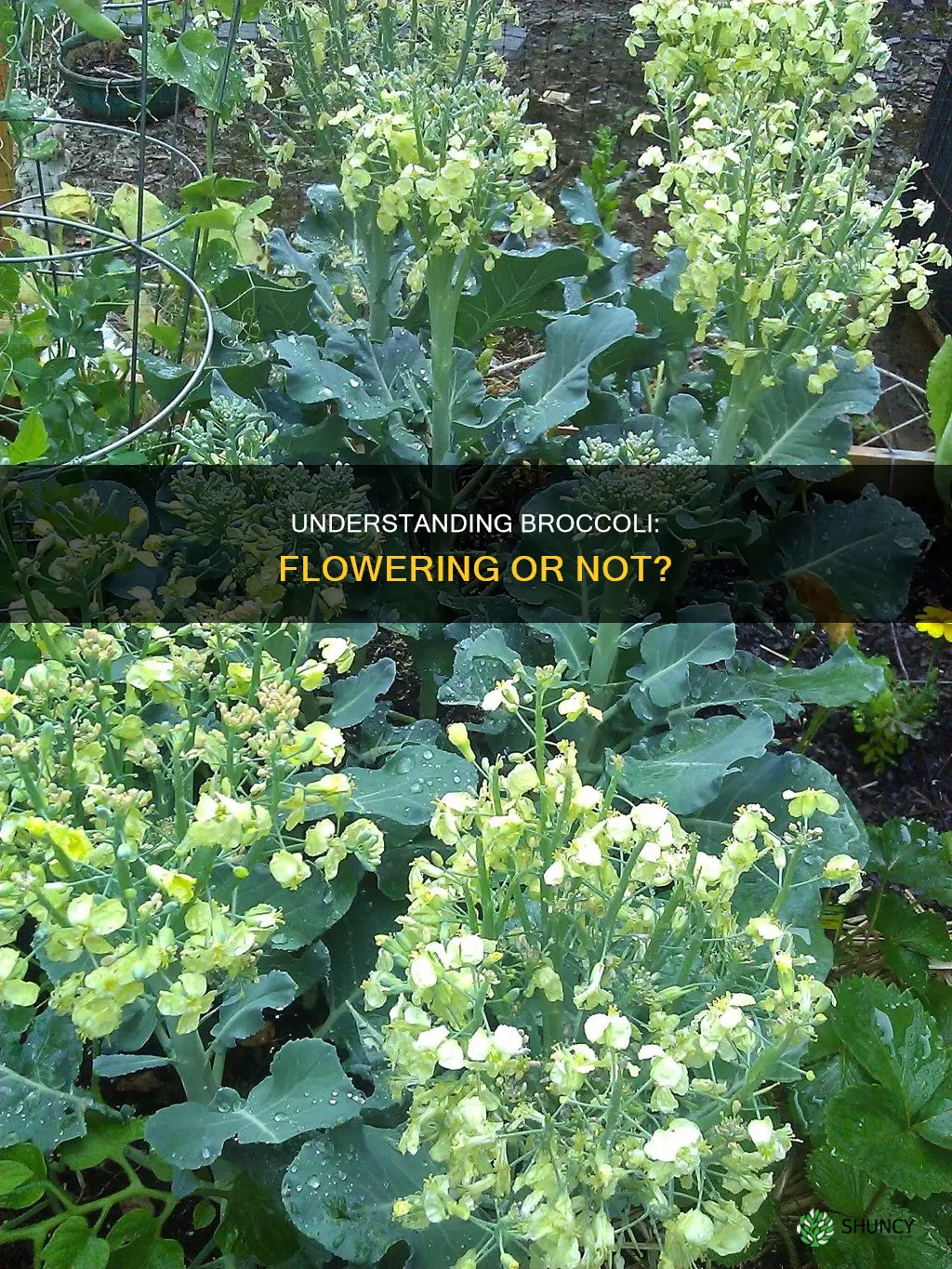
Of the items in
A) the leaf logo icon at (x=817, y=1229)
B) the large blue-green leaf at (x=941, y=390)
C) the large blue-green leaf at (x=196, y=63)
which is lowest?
the leaf logo icon at (x=817, y=1229)

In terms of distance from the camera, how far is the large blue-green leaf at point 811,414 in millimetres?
1888

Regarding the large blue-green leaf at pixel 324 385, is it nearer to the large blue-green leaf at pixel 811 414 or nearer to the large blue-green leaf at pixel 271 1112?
the large blue-green leaf at pixel 811 414

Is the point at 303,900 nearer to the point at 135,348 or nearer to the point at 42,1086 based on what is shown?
the point at 42,1086

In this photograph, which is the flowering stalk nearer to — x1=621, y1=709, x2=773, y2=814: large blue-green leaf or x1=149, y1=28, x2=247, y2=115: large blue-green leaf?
x1=621, y1=709, x2=773, y2=814: large blue-green leaf

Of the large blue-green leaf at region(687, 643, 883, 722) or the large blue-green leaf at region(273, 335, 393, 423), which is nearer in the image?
the large blue-green leaf at region(687, 643, 883, 722)

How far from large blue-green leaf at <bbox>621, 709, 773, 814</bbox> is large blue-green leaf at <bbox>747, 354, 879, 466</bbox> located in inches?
25.3

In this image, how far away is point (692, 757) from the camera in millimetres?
1437

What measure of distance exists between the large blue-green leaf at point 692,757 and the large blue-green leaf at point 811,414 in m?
0.64

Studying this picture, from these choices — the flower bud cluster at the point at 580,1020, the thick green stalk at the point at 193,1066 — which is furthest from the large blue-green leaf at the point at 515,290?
the thick green stalk at the point at 193,1066

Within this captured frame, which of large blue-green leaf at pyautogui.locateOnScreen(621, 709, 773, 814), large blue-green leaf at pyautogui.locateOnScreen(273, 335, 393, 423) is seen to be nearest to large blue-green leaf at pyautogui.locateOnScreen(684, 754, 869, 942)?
large blue-green leaf at pyautogui.locateOnScreen(621, 709, 773, 814)

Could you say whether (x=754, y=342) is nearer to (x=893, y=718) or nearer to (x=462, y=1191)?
(x=893, y=718)

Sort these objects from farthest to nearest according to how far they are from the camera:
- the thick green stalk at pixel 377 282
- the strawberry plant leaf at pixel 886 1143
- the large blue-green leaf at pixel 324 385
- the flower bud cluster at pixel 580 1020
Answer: the thick green stalk at pixel 377 282, the large blue-green leaf at pixel 324 385, the strawberry plant leaf at pixel 886 1143, the flower bud cluster at pixel 580 1020

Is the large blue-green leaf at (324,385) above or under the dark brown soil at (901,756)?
above

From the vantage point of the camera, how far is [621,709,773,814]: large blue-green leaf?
1.35 metres
